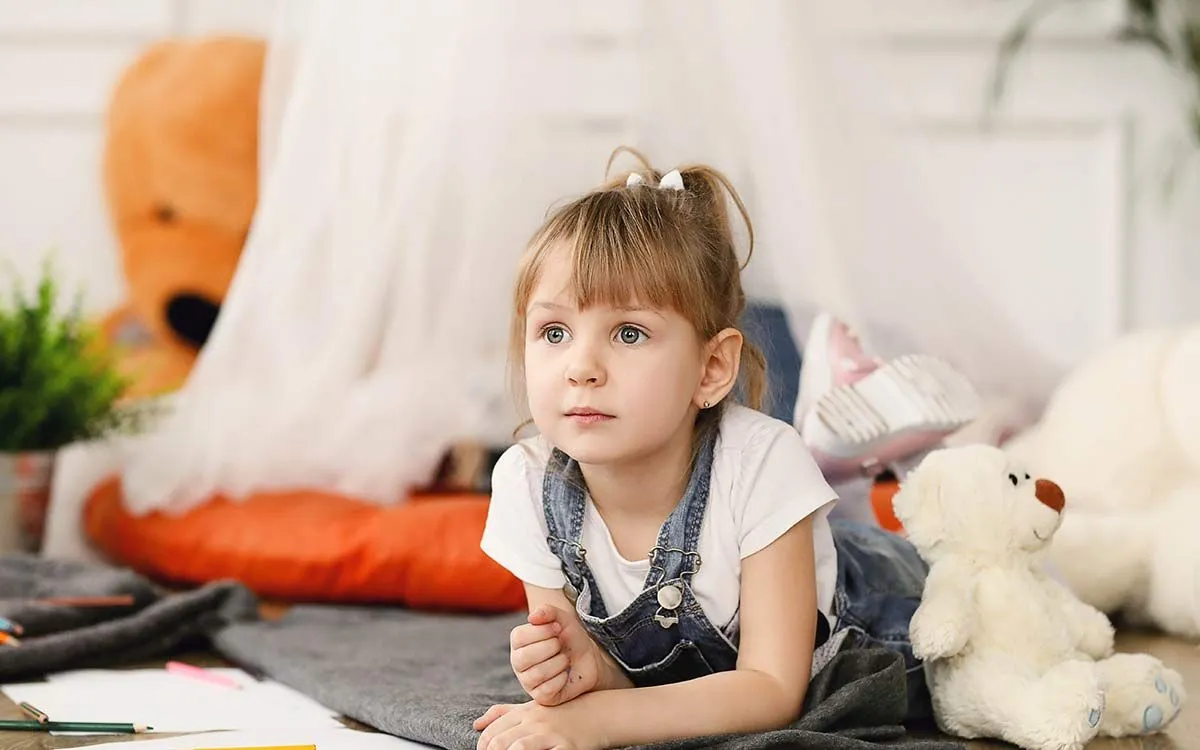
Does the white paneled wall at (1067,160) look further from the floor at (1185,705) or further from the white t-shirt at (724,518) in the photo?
the white t-shirt at (724,518)

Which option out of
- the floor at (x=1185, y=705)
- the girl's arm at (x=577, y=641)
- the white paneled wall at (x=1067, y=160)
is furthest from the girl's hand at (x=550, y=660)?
the white paneled wall at (x=1067, y=160)

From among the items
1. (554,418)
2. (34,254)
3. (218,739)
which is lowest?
(218,739)

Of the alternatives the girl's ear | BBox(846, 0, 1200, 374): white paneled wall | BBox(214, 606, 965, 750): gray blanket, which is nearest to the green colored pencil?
BBox(214, 606, 965, 750): gray blanket

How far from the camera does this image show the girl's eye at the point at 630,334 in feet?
3.42

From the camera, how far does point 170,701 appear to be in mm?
1274

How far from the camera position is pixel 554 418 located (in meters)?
1.04

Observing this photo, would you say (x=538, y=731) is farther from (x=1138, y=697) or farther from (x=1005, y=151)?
(x=1005, y=151)

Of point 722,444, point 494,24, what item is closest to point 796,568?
point 722,444

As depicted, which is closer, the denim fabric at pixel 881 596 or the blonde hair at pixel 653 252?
the blonde hair at pixel 653 252

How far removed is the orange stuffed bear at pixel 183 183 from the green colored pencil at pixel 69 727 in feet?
4.00

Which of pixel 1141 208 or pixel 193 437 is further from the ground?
pixel 1141 208

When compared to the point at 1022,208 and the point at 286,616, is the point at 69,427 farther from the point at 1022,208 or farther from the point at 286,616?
the point at 1022,208

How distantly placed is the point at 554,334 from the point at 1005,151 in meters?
1.97

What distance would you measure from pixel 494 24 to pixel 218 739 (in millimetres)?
984
